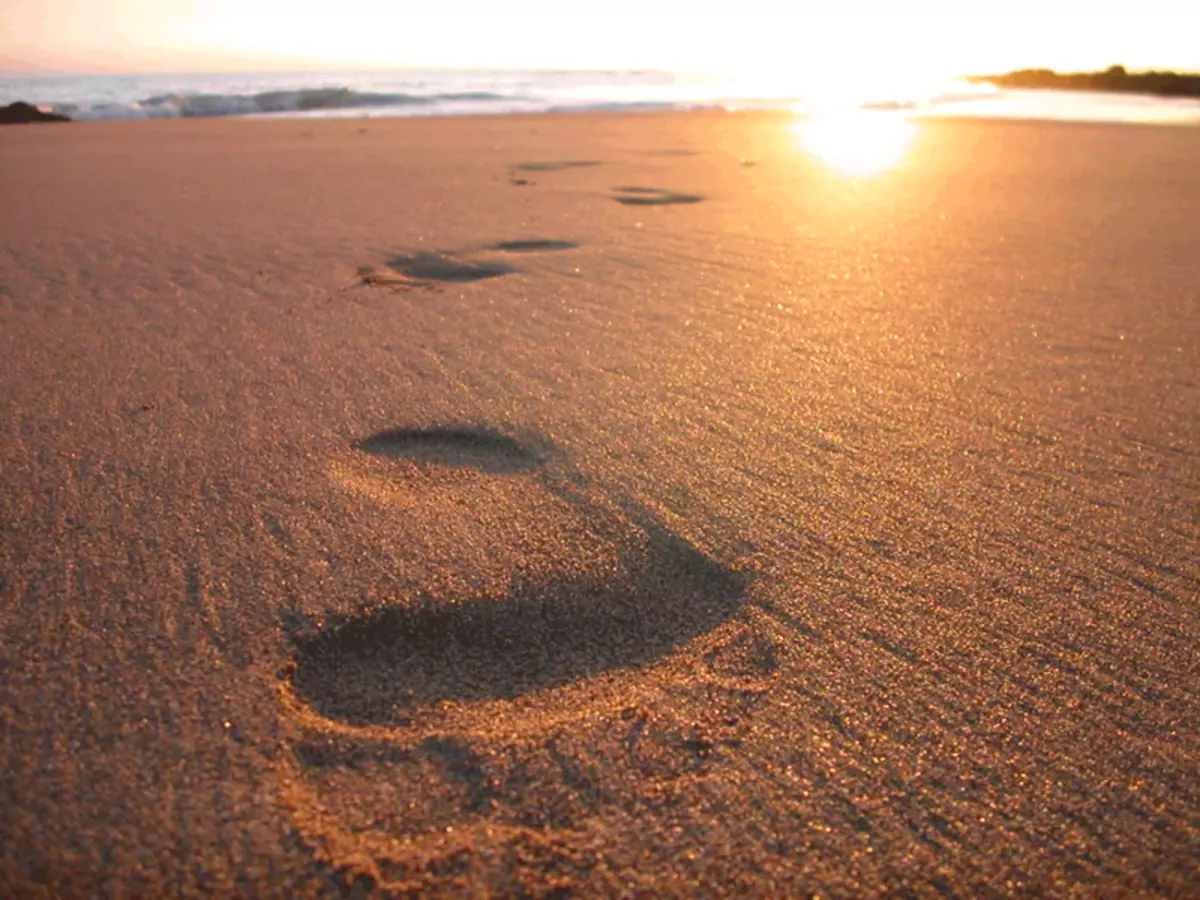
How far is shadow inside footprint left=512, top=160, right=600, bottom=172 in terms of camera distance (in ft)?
15.7

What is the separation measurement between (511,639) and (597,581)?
0.49ft

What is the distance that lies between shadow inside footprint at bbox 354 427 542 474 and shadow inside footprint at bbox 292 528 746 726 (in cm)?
34

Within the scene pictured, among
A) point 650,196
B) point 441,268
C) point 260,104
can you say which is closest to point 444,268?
point 441,268

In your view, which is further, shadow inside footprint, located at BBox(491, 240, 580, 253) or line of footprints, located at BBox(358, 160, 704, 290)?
shadow inside footprint, located at BBox(491, 240, 580, 253)

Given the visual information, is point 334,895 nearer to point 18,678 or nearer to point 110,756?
point 110,756

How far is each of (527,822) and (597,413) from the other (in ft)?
2.94

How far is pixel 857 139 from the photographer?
729 centimetres

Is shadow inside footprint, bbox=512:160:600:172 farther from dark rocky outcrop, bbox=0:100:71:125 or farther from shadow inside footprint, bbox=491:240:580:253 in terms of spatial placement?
dark rocky outcrop, bbox=0:100:71:125

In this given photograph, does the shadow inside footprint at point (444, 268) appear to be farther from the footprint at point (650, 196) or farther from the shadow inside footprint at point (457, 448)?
the footprint at point (650, 196)

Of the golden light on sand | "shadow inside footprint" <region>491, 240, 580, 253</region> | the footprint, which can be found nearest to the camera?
"shadow inside footprint" <region>491, 240, 580, 253</region>

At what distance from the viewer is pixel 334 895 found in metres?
0.71

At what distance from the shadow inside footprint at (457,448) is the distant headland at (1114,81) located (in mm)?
22938

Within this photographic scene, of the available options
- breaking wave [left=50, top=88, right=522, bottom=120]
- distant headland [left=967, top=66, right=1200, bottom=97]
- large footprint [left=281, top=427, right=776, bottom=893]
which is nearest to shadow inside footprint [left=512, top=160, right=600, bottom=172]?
large footprint [left=281, top=427, right=776, bottom=893]

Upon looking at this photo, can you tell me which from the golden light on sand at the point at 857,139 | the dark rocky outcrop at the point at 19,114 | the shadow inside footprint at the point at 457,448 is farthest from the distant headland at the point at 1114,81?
the shadow inside footprint at the point at 457,448
